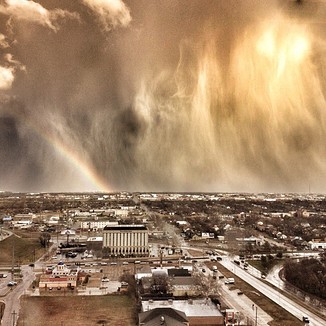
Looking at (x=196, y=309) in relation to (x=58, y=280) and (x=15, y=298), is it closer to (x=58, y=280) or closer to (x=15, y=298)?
(x=58, y=280)

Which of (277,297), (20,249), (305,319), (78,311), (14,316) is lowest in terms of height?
(305,319)

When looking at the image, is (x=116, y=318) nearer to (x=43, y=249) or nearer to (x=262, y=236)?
(x=43, y=249)

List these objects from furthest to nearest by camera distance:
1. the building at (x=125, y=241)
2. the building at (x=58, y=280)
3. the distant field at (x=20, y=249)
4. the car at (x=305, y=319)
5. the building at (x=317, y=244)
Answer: the building at (x=317, y=244) → the building at (x=125, y=241) → the distant field at (x=20, y=249) → the building at (x=58, y=280) → the car at (x=305, y=319)

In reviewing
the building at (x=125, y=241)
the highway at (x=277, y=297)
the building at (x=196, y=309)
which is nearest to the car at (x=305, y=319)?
the highway at (x=277, y=297)

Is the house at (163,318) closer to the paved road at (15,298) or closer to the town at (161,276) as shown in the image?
the town at (161,276)

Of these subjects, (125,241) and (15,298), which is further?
(125,241)

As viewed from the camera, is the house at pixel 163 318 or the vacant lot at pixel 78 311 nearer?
the house at pixel 163 318

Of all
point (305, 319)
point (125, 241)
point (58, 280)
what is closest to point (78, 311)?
point (58, 280)
